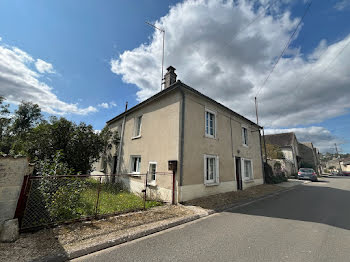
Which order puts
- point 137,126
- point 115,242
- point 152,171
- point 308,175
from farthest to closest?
point 308,175 → point 137,126 → point 152,171 → point 115,242

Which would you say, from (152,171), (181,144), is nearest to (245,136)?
(181,144)

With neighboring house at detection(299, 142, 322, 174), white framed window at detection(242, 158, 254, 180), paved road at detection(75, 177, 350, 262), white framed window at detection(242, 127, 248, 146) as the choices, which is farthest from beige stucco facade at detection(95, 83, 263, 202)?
neighboring house at detection(299, 142, 322, 174)

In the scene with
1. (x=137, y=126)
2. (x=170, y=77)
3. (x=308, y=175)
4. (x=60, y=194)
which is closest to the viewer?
(x=60, y=194)

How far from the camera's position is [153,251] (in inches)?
126

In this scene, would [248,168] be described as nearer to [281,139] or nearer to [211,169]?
[211,169]

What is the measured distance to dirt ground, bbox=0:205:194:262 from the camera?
9.49ft

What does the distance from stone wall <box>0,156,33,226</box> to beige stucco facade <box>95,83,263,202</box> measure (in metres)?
2.84

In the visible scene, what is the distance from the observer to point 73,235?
361 cm

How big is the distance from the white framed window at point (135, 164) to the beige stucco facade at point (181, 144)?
0.80 ft

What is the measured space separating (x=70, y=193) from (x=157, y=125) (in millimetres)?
5144

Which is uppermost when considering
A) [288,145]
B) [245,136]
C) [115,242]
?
[288,145]

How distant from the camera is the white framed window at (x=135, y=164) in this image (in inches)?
381

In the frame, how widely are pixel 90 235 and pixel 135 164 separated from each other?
21.5 ft

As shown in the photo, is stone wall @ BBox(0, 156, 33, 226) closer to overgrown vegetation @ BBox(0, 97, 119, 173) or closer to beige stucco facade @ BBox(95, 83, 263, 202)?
beige stucco facade @ BBox(95, 83, 263, 202)
